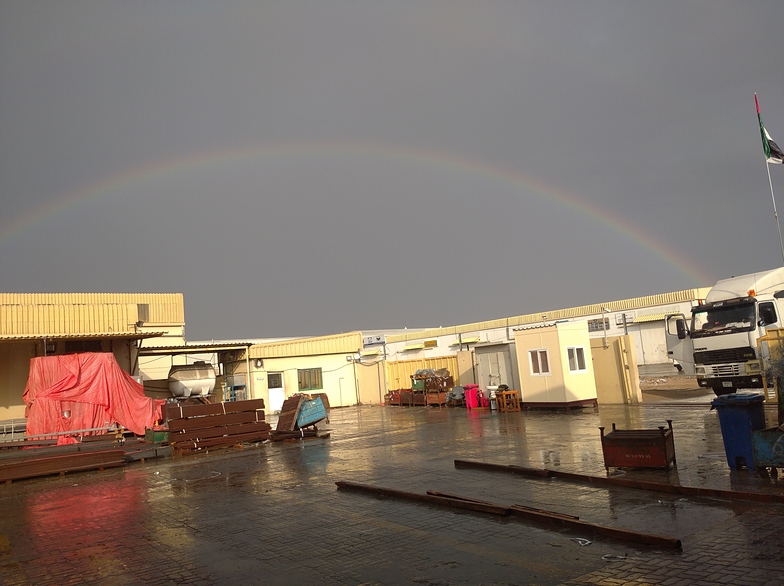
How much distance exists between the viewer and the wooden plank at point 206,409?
2012 centimetres

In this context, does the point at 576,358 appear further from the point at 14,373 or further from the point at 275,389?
the point at 14,373

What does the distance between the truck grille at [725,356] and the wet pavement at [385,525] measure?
5957mm

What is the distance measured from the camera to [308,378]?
38250 mm

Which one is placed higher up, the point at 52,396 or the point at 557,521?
the point at 52,396

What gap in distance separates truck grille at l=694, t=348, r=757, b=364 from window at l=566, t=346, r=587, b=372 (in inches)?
159

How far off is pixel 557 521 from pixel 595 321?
38819 millimetres

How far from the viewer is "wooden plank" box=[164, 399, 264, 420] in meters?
20.1

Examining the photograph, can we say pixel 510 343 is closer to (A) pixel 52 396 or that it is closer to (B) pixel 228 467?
(B) pixel 228 467

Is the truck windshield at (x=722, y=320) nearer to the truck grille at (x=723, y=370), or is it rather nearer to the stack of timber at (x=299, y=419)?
the truck grille at (x=723, y=370)

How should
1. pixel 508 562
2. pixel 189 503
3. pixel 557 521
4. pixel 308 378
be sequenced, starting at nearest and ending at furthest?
pixel 508 562
pixel 557 521
pixel 189 503
pixel 308 378

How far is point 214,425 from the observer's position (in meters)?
20.5

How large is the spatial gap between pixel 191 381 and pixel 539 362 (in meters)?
18.4

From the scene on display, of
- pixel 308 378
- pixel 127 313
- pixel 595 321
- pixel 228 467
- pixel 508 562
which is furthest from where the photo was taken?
pixel 595 321

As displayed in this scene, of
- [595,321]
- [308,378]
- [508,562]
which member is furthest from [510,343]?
[508,562]
